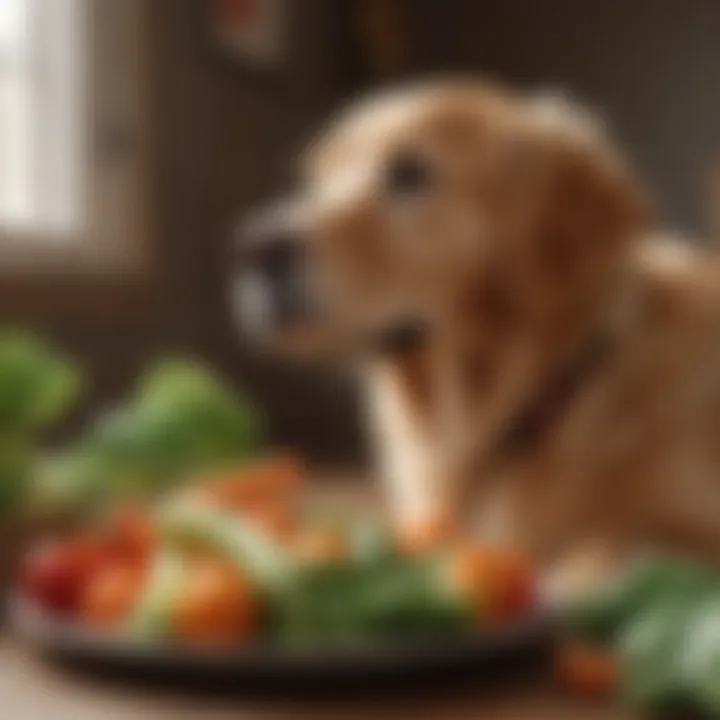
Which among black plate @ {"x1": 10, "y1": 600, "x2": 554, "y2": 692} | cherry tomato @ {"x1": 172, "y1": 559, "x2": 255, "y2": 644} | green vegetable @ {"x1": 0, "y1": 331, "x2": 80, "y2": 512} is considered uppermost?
green vegetable @ {"x1": 0, "y1": 331, "x2": 80, "y2": 512}

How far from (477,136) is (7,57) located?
0.91 metres

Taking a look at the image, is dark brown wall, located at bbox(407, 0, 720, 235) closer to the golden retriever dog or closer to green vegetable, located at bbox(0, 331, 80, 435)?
the golden retriever dog

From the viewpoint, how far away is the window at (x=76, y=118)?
202 centimetres

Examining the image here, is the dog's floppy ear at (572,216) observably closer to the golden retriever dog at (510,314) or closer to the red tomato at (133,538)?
the golden retriever dog at (510,314)

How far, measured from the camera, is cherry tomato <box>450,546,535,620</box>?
28.6 inches

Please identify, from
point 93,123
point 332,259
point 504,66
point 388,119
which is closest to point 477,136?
point 388,119

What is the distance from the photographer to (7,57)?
2.02m

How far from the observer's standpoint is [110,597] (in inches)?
28.8

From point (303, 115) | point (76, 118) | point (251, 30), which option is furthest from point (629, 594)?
point (303, 115)

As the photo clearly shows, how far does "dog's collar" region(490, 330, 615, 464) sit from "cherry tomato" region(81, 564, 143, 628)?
2.12ft

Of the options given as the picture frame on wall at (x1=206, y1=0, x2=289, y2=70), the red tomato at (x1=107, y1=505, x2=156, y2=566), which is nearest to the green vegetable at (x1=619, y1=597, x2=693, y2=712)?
the red tomato at (x1=107, y1=505, x2=156, y2=566)

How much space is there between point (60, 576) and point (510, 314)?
25.9 inches

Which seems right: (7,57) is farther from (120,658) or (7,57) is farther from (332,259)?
(120,658)

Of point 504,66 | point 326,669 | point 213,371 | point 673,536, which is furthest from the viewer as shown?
point 504,66
